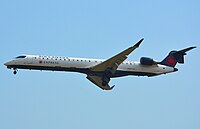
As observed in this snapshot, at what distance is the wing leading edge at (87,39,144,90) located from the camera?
51319 millimetres

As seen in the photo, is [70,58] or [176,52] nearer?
[70,58]

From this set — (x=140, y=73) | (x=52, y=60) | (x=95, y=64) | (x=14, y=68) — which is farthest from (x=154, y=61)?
(x=14, y=68)

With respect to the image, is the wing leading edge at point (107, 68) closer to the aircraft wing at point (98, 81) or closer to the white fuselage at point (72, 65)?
the aircraft wing at point (98, 81)

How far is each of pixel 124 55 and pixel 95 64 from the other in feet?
12.8

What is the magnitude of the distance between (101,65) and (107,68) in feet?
2.76

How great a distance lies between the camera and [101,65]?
53.1 meters

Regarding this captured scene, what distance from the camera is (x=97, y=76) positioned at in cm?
5581

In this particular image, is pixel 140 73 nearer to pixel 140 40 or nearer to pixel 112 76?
pixel 112 76

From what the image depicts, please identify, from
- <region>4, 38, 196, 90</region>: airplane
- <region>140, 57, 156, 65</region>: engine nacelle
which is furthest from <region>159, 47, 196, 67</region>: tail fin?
<region>140, 57, 156, 65</region>: engine nacelle

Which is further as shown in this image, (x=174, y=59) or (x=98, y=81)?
(x=174, y=59)

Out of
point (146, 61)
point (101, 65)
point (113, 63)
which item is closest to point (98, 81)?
point (101, 65)

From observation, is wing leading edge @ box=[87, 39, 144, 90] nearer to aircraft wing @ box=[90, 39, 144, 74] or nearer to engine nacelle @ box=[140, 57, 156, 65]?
aircraft wing @ box=[90, 39, 144, 74]

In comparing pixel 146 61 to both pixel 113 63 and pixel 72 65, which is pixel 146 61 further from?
pixel 72 65

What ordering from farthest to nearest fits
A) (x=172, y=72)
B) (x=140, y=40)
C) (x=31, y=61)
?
(x=172, y=72), (x=31, y=61), (x=140, y=40)
